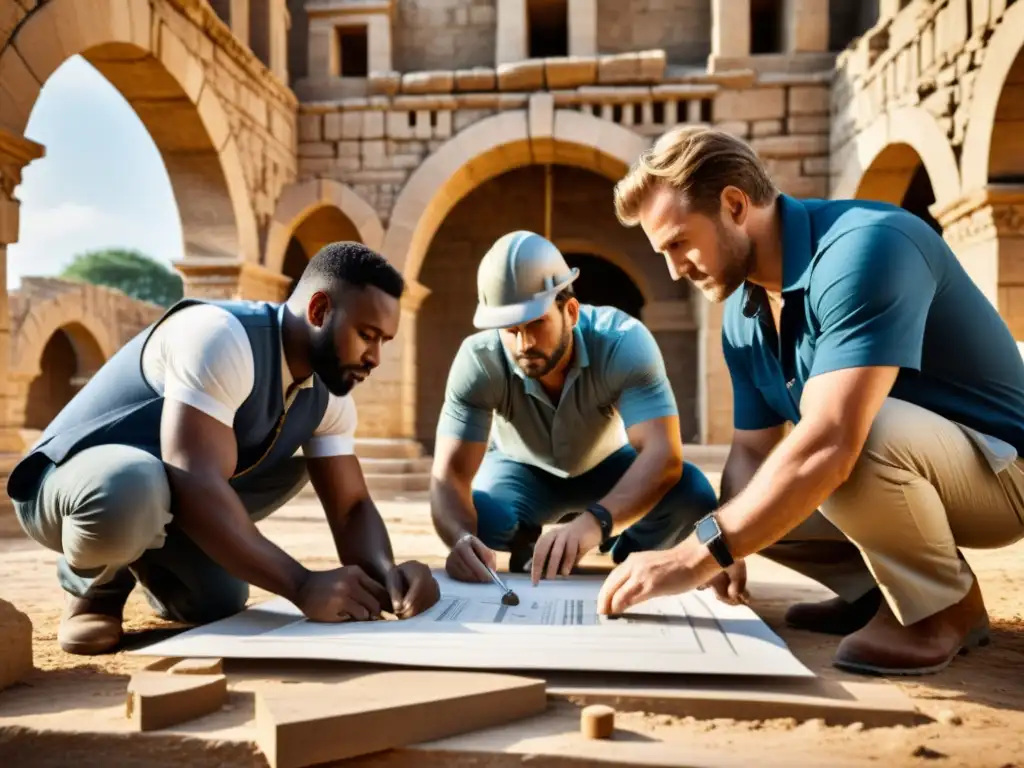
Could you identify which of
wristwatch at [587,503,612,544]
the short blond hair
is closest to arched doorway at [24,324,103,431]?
wristwatch at [587,503,612,544]

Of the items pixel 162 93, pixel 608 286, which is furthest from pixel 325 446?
pixel 608 286

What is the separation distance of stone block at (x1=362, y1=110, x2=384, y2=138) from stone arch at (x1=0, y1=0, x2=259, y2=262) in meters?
1.45

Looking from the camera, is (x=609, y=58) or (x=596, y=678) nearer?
(x=596, y=678)

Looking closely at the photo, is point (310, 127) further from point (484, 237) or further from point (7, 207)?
point (7, 207)

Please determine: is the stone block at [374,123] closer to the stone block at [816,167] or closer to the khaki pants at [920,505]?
the stone block at [816,167]

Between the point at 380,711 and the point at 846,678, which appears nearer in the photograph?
the point at 380,711

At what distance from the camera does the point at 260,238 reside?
7848 mm

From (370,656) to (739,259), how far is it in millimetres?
1209

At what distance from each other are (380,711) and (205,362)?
1009 millimetres

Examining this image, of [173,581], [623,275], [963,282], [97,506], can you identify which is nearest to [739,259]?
[963,282]

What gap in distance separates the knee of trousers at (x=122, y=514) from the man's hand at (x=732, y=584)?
4.28 feet

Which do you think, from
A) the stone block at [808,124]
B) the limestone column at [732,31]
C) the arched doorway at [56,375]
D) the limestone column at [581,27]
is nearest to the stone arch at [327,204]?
the limestone column at [581,27]

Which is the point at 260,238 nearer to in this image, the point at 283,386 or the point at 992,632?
the point at 283,386

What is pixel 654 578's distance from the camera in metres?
1.66
